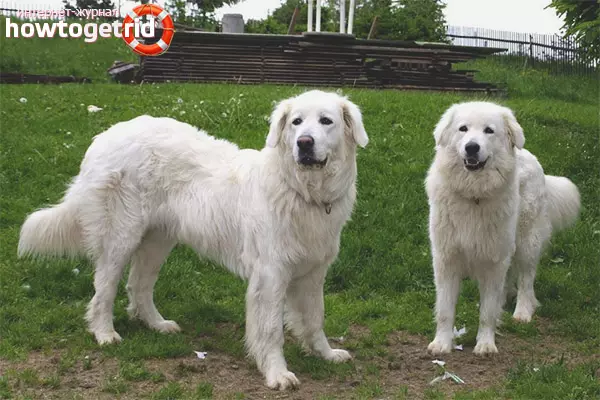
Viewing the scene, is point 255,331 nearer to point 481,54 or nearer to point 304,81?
point 304,81

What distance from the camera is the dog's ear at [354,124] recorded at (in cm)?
485

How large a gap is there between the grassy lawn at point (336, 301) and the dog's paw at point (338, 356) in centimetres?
10

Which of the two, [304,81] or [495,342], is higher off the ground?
[304,81]

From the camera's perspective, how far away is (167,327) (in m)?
5.65

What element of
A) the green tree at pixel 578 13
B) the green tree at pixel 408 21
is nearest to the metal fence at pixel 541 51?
the green tree at pixel 408 21

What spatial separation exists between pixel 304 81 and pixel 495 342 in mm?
12019

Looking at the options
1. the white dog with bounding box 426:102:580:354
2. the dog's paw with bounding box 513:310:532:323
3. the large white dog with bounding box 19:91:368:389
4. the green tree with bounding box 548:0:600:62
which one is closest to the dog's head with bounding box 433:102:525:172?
the white dog with bounding box 426:102:580:354

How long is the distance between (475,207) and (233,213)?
1.86 m

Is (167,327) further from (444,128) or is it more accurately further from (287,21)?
(287,21)

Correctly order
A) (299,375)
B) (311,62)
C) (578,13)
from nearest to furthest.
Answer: (299,375), (578,13), (311,62)

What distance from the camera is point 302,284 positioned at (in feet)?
16.8

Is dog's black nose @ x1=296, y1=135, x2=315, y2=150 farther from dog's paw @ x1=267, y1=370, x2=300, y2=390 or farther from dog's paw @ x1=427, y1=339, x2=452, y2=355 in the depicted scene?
dog's paw @ x1=427, y1=339, x2=452, y2=355

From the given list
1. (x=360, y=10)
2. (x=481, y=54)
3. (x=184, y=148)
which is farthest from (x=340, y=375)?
(x=360, y=10)

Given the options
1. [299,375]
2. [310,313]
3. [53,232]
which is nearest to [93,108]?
[53,232]
